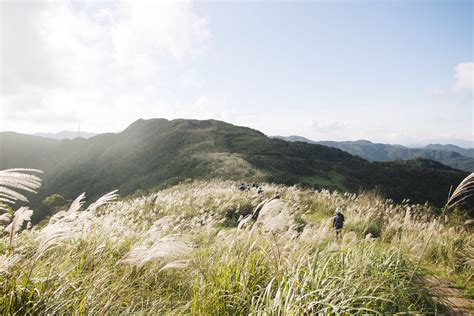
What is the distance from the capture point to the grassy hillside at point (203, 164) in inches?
2092

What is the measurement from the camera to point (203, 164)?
57.9 metres

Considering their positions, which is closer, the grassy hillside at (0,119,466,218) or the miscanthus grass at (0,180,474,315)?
the miscanthus grass at (0,180,474,315)

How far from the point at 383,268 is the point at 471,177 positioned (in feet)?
5.47

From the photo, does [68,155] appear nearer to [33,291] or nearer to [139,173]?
[139,173]

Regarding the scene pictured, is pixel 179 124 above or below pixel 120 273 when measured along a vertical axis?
above

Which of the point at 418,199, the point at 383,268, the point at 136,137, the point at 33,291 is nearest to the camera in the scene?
the point at 33,291

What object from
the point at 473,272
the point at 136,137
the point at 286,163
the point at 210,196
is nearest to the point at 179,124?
the point at 136,137

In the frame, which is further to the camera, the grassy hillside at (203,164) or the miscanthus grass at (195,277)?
the grassy hillside at (203,164)

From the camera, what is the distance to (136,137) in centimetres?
11000

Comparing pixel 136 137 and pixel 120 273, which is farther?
pixel 136 137

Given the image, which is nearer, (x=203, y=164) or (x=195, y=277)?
(x=195, y=277)

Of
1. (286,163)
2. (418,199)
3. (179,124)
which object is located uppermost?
(179,124)

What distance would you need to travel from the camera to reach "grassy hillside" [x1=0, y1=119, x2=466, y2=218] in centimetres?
5312

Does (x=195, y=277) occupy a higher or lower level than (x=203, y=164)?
higher
